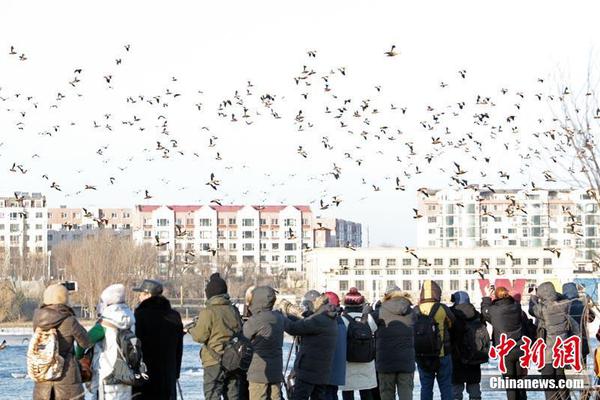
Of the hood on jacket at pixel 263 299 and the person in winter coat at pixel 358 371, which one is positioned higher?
the hood on jacket at pixel 263 299

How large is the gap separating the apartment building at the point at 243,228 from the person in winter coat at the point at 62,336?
162844 millimetres

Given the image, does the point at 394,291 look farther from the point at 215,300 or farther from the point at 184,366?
the point at 184,366

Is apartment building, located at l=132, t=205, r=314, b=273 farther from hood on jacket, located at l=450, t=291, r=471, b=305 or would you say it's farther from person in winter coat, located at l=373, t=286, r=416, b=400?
person in winter coat, located at l=373, t=286, r=416, b=400

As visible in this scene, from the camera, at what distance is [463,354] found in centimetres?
1588

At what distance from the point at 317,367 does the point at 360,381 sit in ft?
4.08

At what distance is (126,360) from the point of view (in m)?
11.9

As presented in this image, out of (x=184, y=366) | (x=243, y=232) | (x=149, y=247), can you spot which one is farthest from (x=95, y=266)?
(x=243, y=232)

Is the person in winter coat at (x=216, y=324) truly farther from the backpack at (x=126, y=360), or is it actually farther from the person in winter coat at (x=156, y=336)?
the backpack at (x=126, y=360)

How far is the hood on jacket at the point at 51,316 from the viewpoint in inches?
450

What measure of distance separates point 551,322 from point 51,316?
258 inches

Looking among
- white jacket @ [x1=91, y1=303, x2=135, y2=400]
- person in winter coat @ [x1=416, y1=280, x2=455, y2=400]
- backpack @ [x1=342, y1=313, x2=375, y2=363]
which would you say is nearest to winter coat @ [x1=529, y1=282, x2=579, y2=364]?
person in winter coat @ [x1=416, y1=280, x2=455, y2=400]

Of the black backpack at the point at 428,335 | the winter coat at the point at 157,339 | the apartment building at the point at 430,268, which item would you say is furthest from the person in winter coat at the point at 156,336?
the apartment building at the point at 430,268

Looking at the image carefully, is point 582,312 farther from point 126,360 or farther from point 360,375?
point 126,360

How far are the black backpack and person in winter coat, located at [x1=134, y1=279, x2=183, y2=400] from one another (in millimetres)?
3560
